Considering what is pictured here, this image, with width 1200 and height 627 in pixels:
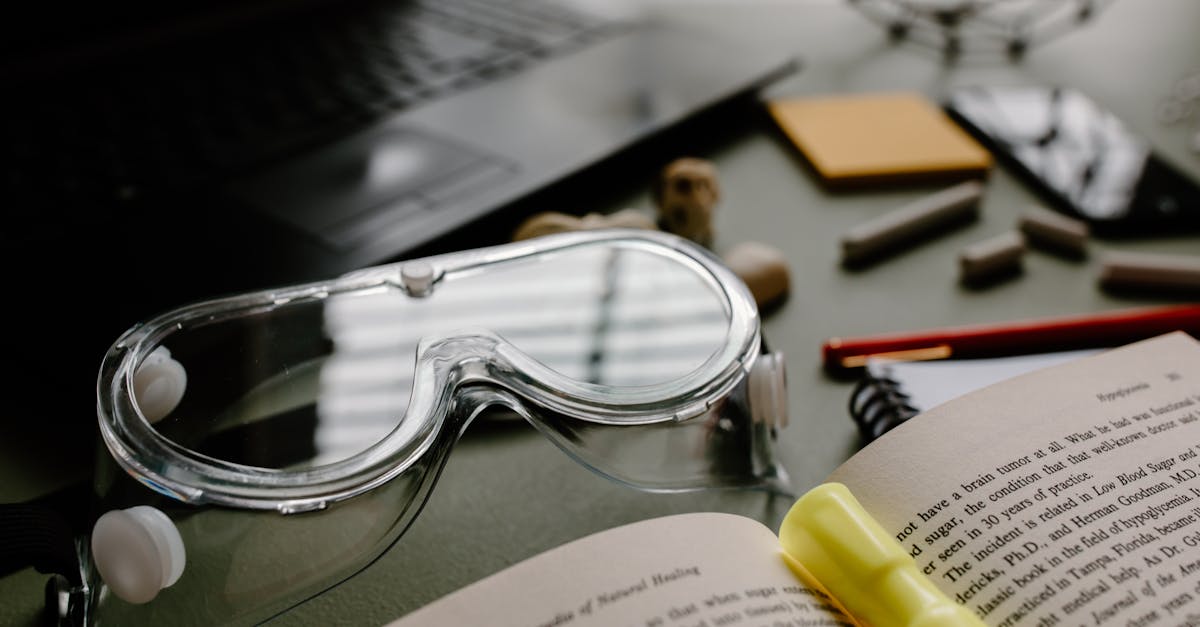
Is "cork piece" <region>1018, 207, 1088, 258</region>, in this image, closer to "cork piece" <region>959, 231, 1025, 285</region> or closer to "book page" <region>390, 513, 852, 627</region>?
"cork piece" <region>959, 231, 1025, 285</region>

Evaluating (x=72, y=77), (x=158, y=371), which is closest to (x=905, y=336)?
(x=158, y=371)

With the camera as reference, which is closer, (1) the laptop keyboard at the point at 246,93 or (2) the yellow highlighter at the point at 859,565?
(2) the yellow highlighter at the point at 859,565

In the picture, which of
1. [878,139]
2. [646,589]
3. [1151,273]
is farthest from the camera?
[878,139]

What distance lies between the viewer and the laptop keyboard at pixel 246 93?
1.73 ft

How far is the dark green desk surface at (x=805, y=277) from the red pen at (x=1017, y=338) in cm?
2

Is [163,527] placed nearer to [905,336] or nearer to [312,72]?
[905,336]

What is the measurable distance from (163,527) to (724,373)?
7.1 inches

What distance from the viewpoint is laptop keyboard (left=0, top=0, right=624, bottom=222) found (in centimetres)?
53

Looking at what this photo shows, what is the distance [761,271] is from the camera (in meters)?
0.46

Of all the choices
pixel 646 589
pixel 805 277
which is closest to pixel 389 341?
pixel 646 589

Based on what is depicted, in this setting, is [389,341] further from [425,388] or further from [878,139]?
[878,139]

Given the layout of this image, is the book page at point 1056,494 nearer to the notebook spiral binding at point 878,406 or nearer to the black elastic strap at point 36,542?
the notebook spiral binding at point 878,406

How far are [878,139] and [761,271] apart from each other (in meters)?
0.21

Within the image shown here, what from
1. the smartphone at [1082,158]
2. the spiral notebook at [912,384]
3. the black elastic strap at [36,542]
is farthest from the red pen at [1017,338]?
the black elastic strap at [36,542]
